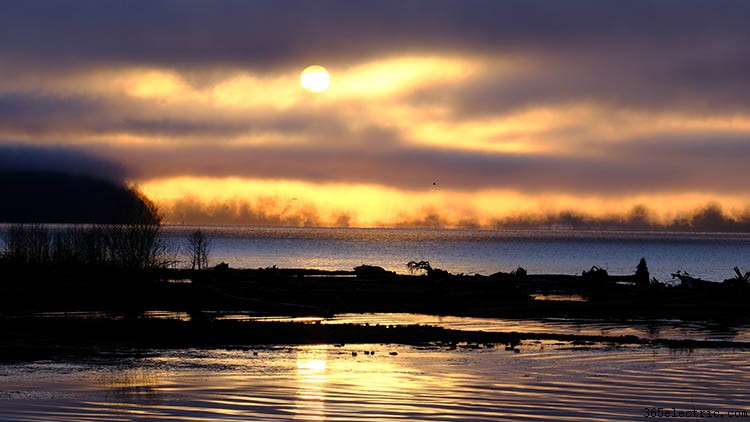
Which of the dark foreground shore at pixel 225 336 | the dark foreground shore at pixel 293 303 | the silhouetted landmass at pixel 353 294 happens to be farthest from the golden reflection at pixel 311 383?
the silhouetted landmass at pixel 353 294

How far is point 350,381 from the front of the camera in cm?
2872

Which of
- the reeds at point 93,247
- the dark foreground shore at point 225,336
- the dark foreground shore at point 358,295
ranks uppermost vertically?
the reeds at point 93,247

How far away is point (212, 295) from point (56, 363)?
33761mm

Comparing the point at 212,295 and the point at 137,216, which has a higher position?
the point at 137,216

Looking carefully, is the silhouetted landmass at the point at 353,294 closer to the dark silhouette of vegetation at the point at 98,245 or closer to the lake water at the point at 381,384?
the dark silhouette of vegetation at the point at 98,245

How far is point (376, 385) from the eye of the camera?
2808 cm

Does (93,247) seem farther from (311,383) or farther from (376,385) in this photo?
(376,385)

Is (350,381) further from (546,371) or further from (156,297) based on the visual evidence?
(156,297)

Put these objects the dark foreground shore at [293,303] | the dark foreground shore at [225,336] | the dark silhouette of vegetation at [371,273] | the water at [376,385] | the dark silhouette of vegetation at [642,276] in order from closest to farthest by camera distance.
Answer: the water at [376,385]
the dark foreground shore at [225,336]
the dark foreground shore at [293,303]
the dark silhouette of vegetation at [642,276]
the dark silhouette of vegetation at [371,273]

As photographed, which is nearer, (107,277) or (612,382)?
(612,382)

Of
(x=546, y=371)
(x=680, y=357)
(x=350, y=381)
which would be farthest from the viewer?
(x=680, y=357)

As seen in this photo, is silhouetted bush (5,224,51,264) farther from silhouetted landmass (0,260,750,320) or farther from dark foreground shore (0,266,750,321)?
dark foreground shore (0,266,750,321)

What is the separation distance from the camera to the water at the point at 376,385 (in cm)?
2383

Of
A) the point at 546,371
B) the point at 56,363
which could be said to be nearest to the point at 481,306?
the point at 546,371
